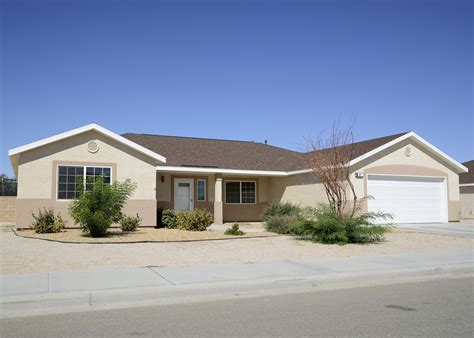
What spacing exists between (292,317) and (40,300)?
13.5 ft

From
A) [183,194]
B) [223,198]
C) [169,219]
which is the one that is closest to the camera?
[169,219]

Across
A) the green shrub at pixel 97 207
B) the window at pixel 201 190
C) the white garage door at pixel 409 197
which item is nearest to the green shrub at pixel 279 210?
the white garage door at pixel 409 197

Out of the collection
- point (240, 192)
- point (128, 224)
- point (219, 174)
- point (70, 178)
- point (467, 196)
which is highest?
point (219, 174)

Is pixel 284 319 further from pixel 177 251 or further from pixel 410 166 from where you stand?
pixel 410 166

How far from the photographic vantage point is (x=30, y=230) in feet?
60.5

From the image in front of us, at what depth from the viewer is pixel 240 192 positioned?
1087 inches

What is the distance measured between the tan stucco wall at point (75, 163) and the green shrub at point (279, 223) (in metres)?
5.26

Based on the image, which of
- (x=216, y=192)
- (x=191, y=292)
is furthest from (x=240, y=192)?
(x=191, y=292)

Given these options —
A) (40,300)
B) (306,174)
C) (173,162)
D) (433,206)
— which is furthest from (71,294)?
(433,206)

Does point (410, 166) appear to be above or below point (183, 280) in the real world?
above

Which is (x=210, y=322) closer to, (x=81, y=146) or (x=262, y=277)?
(x=262, y=277)

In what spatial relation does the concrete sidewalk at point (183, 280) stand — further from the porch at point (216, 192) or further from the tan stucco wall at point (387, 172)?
the porch at point (216, 192)

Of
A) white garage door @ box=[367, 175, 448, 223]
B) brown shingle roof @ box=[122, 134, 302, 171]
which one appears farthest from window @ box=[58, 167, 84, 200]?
white garage door @ box=[367, 175, 448, 223]

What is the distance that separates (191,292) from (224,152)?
20.3 m
